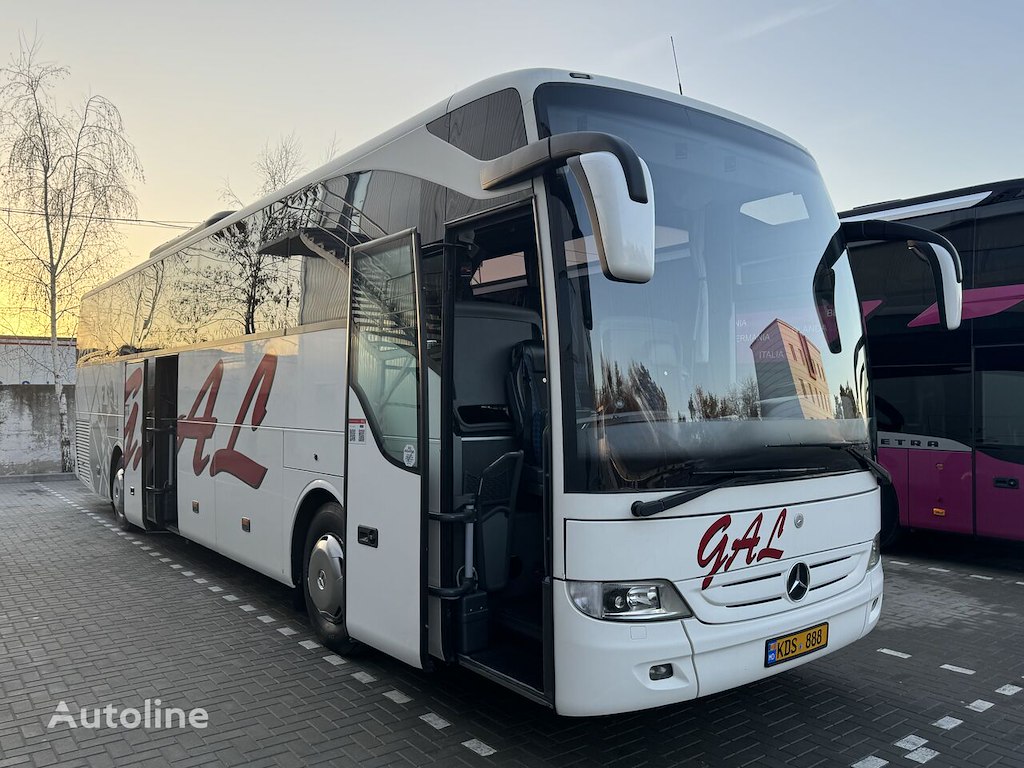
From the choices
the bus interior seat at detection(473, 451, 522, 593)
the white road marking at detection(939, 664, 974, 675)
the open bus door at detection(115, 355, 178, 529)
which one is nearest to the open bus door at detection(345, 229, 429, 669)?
the bus interior seat at detection(473, 451, 522, 593)

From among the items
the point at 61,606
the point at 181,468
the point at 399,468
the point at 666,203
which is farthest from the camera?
the point at 181,468

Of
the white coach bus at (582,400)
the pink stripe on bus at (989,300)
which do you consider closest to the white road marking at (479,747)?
the white coach bus at (582,400)

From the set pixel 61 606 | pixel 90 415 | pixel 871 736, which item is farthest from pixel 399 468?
pixel 90 415

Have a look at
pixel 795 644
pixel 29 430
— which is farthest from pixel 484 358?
pixel 29 430

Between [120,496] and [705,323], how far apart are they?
9.47 meters

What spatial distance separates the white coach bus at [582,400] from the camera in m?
3.67

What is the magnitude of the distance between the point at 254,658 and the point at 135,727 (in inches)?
49.3

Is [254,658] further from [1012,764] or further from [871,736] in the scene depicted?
[1012,764]

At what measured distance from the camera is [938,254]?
5.18 meters

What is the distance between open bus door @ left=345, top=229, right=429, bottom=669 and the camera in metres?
4.55

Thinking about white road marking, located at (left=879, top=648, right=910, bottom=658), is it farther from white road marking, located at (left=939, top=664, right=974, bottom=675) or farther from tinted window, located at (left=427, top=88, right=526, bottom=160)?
tinted window, located at (left=427, top=88, right=526, bottom=160)

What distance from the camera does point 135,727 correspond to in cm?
455

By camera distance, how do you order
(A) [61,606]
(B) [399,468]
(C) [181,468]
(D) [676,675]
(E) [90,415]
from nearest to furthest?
1. (D) [676,675]
2. (B) [399,468]
3. (A) [61,606]
4. (C) [181,468]
5. (E) [90,415]

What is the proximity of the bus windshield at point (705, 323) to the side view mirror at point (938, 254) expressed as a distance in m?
0.51
